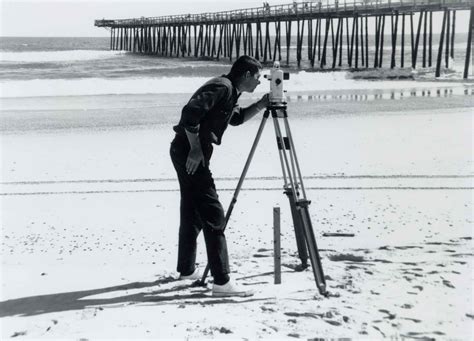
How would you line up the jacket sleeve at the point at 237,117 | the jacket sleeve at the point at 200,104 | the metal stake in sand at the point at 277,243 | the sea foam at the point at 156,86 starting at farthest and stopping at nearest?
the sea foam at the point at 156,86 → the jacket sleeve at the point at 237,117 → the metal stake in sand at the point at 277,243 → the jacket sleeve at the point at 200,104

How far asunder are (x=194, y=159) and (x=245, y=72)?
572mm

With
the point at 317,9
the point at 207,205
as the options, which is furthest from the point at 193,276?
the point at 317,9

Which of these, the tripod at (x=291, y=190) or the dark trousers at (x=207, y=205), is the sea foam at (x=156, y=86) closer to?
the tripod at (x=291, y=190)

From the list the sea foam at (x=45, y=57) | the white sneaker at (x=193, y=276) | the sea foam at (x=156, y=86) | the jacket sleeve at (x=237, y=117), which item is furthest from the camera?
the sea foam at (x=45, y=57)

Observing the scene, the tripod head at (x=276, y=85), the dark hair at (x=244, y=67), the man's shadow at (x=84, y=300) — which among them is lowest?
the man's shadow at (x=84, y=300)

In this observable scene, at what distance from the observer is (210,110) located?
12.3 ft

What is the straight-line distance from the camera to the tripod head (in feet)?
12.3

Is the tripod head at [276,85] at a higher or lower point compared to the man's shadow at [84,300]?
higher

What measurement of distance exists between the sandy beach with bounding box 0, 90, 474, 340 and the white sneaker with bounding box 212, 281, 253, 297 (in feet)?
0.14

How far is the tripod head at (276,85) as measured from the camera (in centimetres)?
375

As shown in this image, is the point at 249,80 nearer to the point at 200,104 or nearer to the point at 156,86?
the point at 200,104

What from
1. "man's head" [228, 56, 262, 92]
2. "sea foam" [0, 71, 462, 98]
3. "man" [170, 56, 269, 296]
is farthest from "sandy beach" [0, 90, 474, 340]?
"sea foam" [0, 71, 462, 98]

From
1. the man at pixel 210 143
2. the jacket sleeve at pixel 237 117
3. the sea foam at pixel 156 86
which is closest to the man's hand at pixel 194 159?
the man at pixel 210 143

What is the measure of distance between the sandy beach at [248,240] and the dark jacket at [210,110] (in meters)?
0.96
